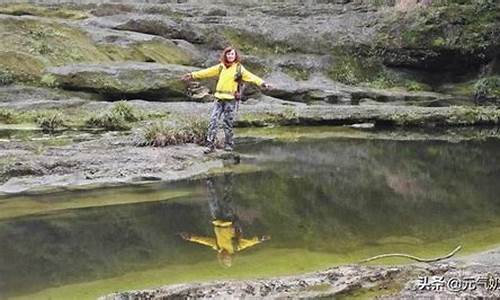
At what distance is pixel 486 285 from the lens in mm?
6543

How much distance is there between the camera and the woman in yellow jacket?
49.0ft

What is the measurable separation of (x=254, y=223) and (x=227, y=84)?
238 inches

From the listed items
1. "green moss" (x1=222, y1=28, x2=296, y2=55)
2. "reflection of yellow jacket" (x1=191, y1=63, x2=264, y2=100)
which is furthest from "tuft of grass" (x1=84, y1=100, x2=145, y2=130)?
"green moss" (x1=222, y1=28, x2=296, y2=55)

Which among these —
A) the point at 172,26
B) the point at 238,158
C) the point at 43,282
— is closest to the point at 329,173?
the point at 238,158

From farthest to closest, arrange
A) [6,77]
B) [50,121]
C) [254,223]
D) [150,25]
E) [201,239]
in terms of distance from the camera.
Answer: [150,25] < [6,77] < [50,121] < [254,223] < [201,239]

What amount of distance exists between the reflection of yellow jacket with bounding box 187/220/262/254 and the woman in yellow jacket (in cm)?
580

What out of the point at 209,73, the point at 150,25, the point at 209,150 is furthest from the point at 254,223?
the point at 150,25

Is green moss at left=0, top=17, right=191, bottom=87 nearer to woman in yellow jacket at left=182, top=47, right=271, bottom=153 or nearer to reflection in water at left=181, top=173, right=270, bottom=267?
woman in yellow jacket at left=182, top=47, right=271, bottom=153

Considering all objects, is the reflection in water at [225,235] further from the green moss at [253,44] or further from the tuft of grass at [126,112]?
the green moss at [253,44]

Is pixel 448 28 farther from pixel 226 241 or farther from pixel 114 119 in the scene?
pixel 226 241

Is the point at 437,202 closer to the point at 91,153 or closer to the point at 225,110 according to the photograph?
the point at 225,110

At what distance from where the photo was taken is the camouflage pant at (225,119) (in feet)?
49.3

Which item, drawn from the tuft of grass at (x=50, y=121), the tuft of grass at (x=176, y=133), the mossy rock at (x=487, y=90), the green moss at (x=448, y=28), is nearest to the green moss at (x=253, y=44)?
the green moss at (x=448, y=28)

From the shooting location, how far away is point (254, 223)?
31.6 feet
